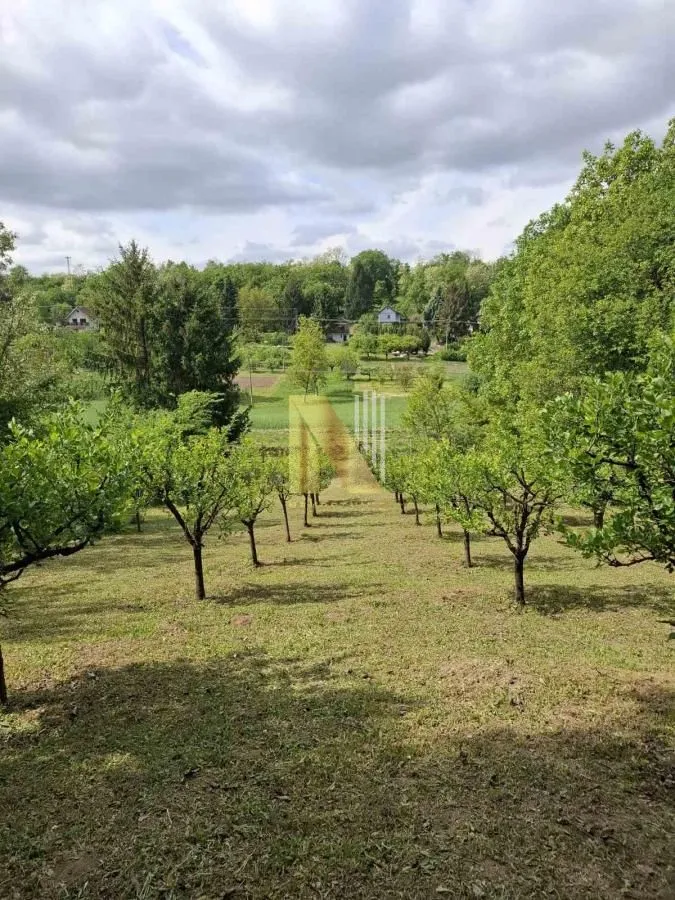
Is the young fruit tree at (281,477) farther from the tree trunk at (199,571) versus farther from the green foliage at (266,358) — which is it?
the green foliage at (266,358)

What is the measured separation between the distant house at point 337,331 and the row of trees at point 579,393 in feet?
238

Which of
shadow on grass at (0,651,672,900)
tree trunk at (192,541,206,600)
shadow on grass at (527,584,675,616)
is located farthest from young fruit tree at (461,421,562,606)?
tree trunk at (192,541,206,600)

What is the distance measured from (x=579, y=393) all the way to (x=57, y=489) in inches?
799

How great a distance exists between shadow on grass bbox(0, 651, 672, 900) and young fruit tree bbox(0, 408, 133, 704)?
282cm

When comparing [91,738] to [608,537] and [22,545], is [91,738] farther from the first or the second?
[608,537]

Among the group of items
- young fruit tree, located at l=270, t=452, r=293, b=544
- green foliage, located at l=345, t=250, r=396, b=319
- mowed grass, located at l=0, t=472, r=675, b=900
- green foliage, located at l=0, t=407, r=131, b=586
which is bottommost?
mowed grass, located at l=0, t=472, r=675, b=900

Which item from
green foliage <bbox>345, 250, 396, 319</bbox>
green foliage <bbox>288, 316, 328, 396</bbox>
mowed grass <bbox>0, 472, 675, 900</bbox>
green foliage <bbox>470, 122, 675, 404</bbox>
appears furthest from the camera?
green foliage <bbox>345, 250, 396, 319</bbox>

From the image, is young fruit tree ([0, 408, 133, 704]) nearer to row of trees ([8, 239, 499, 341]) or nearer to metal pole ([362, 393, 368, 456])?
metal pole ([362, 393, 368, 456])

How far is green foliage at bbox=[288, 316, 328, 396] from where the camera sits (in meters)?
58.5

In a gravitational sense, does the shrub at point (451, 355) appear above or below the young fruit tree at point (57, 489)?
above

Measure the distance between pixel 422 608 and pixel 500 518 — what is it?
10.2 feet

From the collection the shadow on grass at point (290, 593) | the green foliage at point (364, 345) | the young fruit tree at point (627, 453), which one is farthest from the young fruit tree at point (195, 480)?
the green foliage at point (364, 345)

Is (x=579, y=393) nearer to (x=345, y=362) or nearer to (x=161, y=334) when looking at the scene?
(x=161, y=334)

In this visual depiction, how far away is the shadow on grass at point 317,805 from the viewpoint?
5.00 meters
